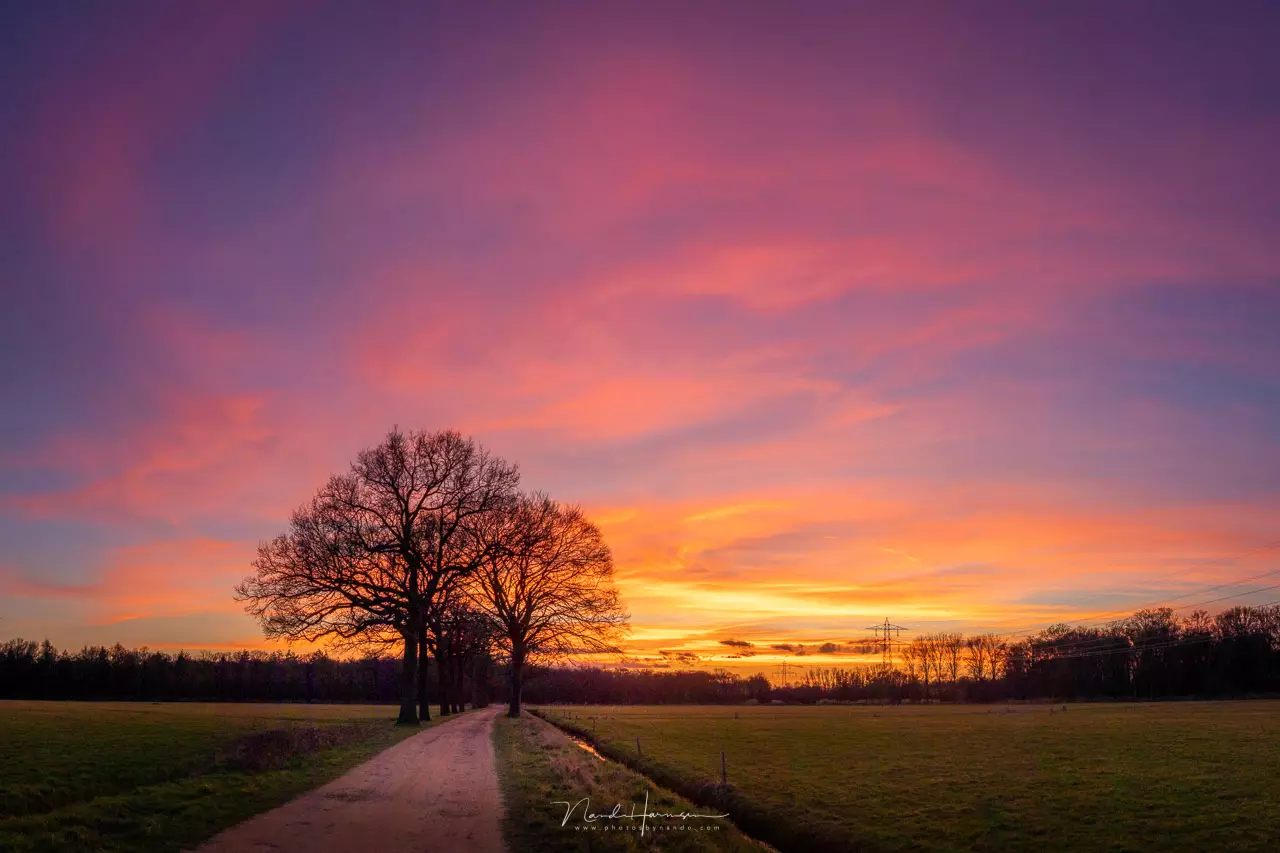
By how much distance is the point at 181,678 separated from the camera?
A: 154m

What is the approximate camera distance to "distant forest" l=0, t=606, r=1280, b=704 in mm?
144250

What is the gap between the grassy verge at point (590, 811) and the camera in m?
16.7

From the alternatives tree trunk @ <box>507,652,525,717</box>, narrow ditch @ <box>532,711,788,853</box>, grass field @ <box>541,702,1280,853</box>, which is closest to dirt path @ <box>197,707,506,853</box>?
narrow ditch @ <box>532,711,788,853</box>

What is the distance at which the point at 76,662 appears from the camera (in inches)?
5955

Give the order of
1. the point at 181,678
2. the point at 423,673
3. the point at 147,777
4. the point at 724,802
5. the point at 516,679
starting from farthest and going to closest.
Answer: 1. the point at 181,678
2. the point at 516,679
3. the point at 423,673
4. the point at 724,802
5. the point at 147,777

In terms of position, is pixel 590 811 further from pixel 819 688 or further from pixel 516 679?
pixel 819 688

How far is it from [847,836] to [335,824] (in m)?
14.8

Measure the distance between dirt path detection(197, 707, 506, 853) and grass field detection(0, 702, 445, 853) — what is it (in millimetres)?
858

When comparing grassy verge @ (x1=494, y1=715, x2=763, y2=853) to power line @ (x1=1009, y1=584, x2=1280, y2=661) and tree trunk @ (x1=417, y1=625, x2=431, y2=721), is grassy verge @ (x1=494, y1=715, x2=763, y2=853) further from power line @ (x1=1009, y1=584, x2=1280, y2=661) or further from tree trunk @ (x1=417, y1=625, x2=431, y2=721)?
power line @ (x1=1009, y1=584, x2=1280, y2=661)

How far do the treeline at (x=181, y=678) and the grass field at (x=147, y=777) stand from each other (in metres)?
104

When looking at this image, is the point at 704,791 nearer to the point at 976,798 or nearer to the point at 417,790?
the point at 976,798

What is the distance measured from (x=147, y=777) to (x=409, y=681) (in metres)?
24.2

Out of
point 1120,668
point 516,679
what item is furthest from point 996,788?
point 1120,668

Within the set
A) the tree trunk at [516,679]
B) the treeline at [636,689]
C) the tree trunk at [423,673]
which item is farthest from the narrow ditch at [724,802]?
the treeline at [636,689]
